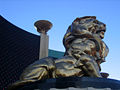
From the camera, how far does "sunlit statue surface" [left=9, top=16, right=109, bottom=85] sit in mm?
3473

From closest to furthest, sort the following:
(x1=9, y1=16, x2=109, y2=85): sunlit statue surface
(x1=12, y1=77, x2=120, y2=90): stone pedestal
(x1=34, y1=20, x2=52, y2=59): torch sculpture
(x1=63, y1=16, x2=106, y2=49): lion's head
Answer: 1. (x1=12, y1=77, x2=120, y2=90): stone pedestal
2. (x1=9, y1=16, x2=109, y2=85): sunlit statue surface
3. (x1=63, y1=16, x2=106, y2=49): lion's head
4. (x1=34, y1=20, x2=52, y2=59): torch sculpture

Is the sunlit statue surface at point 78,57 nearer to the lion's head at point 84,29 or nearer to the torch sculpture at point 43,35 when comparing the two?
the lion's head at point 84,29

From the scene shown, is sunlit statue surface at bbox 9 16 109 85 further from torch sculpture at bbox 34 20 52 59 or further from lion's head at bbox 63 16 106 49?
torch sculpture at bbox 34 20 52 59

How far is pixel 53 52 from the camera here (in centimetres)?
2216

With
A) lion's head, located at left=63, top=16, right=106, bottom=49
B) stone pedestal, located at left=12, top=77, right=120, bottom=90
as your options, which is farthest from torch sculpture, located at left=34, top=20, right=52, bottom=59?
stone pedestal, located at left=12, top=77, right=120, bottom=90

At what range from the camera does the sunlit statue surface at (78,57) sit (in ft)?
11.4

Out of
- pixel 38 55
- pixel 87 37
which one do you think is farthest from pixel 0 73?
pixel 87 37

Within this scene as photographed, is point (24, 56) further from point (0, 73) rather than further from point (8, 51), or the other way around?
point (0, 73)

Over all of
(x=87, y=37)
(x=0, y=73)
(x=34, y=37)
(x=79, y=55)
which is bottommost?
(x=0, y=73)

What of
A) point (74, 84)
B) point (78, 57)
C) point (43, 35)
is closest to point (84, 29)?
point (78, 57)

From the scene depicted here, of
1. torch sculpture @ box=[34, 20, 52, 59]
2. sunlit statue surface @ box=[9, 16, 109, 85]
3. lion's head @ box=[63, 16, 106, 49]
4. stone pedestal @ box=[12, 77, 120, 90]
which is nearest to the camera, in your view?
stone pedestal @ box=[12, 77, 120, 90]

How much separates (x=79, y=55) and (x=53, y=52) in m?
18.3

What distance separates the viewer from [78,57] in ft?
12.8

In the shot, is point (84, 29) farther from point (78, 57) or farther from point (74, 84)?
point (74, 84)
